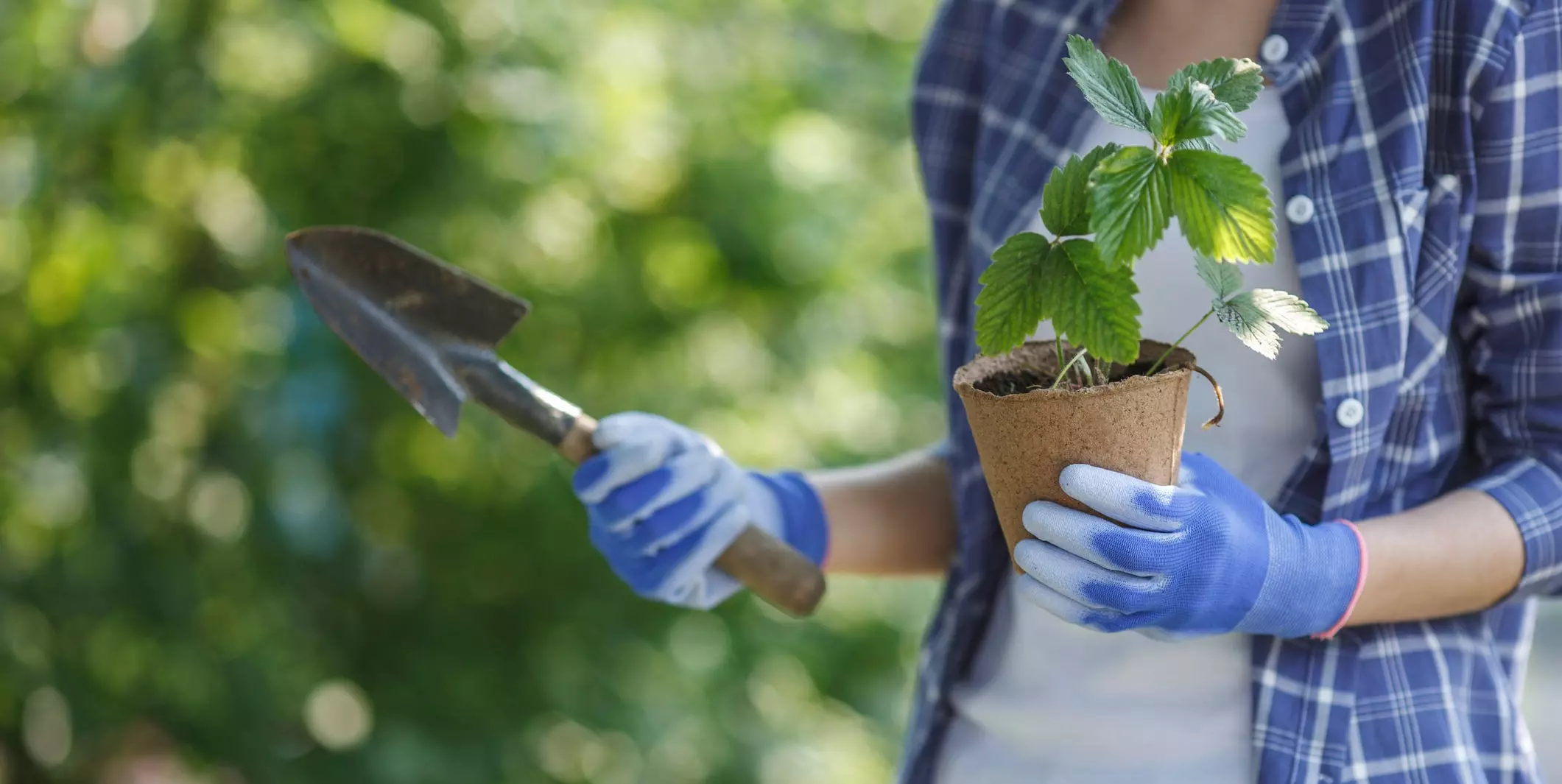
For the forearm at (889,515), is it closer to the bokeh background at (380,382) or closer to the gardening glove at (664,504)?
the gardening glove at (664,504)

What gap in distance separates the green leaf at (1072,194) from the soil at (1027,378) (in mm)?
103

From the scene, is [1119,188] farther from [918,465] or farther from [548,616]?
[548,616]

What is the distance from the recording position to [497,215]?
154cm

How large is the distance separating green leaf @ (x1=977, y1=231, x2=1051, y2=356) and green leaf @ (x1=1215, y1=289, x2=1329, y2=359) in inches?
3.8

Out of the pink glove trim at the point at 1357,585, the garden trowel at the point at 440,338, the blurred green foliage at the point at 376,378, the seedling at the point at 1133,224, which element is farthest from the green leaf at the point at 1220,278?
the blurred green foliage at the point at 376,378

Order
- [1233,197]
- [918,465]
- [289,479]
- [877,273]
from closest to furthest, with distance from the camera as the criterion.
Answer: [1233,197] < [918,465] < [289,479] < [877,273]

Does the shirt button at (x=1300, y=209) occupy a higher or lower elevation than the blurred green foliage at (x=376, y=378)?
higher

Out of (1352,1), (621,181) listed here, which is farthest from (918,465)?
(621,181)

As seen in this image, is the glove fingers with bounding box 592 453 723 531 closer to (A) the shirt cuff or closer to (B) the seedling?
(B) the seedling

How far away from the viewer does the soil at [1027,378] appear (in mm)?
731

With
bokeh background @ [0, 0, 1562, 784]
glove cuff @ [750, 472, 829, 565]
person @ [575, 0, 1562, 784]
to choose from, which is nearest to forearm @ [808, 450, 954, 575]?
glove cuff @ [750, 472, 829, 565]

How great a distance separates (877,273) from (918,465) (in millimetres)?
751

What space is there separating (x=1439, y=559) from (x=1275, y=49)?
35cm

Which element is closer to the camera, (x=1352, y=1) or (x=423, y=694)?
(x=1352, y=1)
